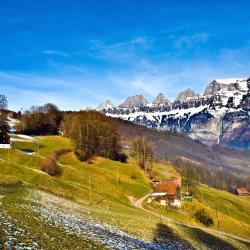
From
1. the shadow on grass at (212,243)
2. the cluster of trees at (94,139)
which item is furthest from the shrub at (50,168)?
the shadow on grass at (212,243)

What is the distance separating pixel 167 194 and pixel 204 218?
2692 cm

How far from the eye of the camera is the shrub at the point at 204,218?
10925 centimetres

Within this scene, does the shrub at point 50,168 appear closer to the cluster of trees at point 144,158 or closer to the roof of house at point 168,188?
the roof of house at point 168,188

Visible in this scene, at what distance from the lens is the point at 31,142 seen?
175125mm

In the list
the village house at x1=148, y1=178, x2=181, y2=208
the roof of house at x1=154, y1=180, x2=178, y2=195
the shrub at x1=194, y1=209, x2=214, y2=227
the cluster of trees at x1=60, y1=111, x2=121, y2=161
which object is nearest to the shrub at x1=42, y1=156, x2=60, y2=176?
the village house at x1=148, y1=178, x2=181, y2=208

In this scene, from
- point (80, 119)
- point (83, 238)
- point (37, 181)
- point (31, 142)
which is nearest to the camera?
point (83, 238)

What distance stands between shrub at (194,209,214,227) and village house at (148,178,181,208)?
1627cm

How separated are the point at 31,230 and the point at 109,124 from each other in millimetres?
166432

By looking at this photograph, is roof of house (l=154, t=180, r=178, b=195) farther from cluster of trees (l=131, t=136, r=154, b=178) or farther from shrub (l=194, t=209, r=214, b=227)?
cluster of trees (l=131, t=136, r=154, b=178)

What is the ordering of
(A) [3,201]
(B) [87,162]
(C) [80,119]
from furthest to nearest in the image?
1. (C) [80,119]
2. (B) [87,162]
3. (A) [3,201]

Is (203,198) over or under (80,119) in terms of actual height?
under

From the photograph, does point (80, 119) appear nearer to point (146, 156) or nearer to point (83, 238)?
point (146, 156)

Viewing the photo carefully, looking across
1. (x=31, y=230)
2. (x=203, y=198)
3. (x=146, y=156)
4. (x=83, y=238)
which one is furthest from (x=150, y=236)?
(x=146, y=156)

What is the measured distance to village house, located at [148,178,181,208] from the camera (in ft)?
429
